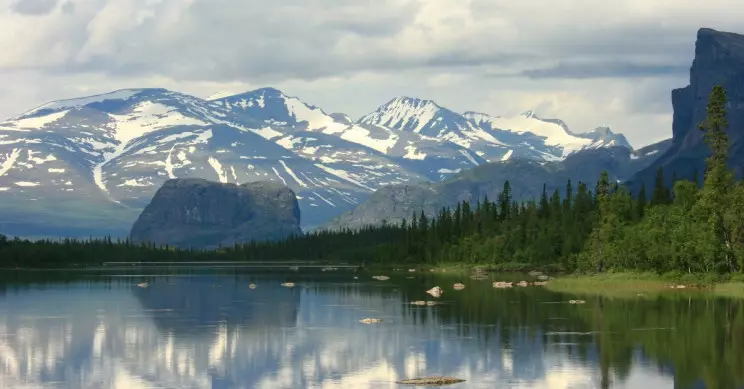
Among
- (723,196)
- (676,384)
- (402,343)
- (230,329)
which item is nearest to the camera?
(676,384)

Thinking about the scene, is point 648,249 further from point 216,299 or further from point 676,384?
point 676,384

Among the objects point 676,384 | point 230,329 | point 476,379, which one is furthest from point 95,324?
point 676,384

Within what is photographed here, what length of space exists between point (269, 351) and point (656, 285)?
90.5m

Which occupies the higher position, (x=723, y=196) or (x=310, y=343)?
(x=723, y=196)

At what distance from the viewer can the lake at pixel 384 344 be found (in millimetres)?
83938

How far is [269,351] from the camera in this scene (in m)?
103

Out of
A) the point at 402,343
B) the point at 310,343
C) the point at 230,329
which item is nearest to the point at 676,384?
the point at 402,343

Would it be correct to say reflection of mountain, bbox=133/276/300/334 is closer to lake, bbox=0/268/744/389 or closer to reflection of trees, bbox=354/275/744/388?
lake, bbox=0/268/744/389

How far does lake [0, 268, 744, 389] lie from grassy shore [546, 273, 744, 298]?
543 centimetres

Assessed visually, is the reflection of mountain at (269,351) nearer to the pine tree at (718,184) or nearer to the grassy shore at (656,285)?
the grassy shore at (656,285)

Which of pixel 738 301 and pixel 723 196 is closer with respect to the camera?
pixel 738 301

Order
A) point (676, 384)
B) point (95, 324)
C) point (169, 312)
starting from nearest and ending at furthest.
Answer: point (676, 384) → point (95, 324) → point (169, 312)

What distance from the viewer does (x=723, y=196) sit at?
178125mm

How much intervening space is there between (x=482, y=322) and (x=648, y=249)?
7322 cm
